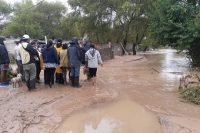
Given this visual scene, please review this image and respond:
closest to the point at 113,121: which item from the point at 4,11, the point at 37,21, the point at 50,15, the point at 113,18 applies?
the point at 113,18

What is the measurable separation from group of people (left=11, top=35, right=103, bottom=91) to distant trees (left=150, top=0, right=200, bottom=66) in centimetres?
1121

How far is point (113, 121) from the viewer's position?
32.7 ft

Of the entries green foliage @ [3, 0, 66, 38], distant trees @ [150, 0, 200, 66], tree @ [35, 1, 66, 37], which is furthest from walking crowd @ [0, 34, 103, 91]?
tree @ [35, 1, 66, 37]

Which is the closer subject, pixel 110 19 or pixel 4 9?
pixel 110 19

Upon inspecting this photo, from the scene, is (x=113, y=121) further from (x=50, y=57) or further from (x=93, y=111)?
(x=50, y=57)

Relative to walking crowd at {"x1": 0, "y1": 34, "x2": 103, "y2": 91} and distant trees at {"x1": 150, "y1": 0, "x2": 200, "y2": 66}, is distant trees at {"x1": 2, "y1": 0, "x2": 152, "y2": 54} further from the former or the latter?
walking crowd at {"x1": 0, "y1": 34, "x2": 103, "y2": 91}

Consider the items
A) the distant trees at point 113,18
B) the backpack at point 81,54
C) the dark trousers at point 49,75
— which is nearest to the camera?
the dark trousers at point 49,75

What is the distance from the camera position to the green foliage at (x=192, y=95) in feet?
42.7

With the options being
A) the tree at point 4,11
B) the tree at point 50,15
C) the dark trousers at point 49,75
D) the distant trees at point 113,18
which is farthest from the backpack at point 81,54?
the tree at point 4,11

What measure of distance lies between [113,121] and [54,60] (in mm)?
4493

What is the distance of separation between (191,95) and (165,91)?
2.35m

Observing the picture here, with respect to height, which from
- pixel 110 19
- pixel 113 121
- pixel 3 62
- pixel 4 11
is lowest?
pixel 113 121

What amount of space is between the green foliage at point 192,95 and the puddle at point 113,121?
2.33 metres

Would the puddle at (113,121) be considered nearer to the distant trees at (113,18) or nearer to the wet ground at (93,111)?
the wet ground at (93,111)
